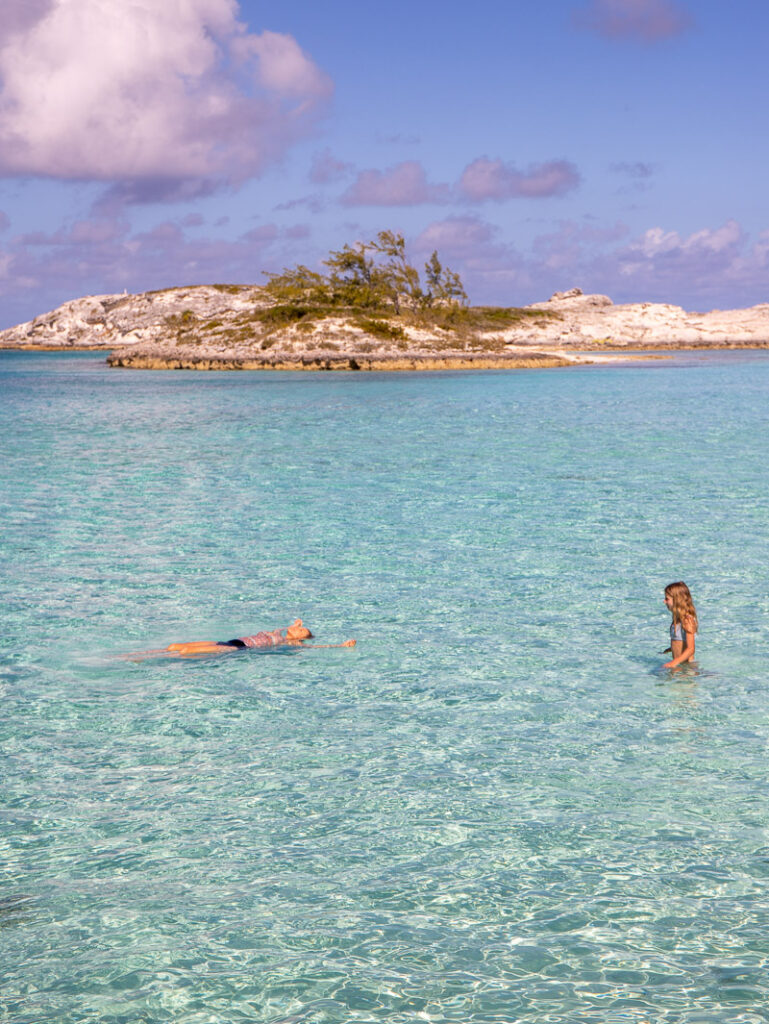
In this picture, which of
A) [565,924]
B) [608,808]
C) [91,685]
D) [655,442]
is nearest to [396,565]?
[91,685]

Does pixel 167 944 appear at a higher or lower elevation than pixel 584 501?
lower

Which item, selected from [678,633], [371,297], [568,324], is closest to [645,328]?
[568,324]

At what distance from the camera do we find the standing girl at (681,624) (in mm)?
12141

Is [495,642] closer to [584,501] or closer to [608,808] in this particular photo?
[608,808]

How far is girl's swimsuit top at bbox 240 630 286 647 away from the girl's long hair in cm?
520

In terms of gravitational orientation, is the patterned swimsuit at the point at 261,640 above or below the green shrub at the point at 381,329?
below

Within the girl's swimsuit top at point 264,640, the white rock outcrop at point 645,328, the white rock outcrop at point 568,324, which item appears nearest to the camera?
the girl's swimsuit top at point 264,640

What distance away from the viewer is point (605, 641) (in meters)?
14.0

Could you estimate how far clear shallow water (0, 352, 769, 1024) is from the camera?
6.71 meters

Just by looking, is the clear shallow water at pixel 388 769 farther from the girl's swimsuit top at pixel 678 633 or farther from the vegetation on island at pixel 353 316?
the vegetation on island at pixel 353 316

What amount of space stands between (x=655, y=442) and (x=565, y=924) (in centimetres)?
3452

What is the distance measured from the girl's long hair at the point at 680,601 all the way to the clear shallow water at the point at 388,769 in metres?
0.77

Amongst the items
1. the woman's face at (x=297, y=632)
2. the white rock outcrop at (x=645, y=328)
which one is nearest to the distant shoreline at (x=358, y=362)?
the white rock outcrop at (x=645, y=328)

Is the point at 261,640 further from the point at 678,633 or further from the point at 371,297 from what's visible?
the point at 371,297
